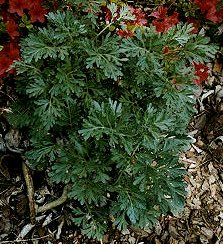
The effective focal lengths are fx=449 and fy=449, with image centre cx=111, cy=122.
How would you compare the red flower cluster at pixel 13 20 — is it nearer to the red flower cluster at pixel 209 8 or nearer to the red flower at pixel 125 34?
the red flower at pixel 125 34

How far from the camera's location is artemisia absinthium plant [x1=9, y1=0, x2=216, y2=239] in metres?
2.13

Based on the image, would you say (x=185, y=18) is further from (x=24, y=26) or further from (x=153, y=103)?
(x=24, y=26)

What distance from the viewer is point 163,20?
2785 mm

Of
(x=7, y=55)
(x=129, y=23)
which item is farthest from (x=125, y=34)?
(x=7, y=55)

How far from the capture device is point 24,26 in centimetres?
250

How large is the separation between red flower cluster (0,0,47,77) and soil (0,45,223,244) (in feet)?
0.91

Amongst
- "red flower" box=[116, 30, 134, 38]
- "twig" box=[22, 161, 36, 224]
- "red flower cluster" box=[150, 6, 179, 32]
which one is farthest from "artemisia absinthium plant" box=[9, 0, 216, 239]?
"red flower cluster" box=[150, 6, 179, 32]

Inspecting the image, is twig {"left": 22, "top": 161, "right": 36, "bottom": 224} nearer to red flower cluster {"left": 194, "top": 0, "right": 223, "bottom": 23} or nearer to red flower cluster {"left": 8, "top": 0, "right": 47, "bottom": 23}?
red flower cluster {"left": 8, "top": 0, "right": 47, "bottom": 23}

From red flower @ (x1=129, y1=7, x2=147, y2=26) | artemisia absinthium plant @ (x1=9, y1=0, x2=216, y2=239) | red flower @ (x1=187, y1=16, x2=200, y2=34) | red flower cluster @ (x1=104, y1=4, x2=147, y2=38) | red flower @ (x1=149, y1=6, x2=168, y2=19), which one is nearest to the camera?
artemisia absinthium plant @ (x1=9, y1=0, x2=216, y2=239)

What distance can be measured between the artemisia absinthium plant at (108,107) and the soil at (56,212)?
23 cm

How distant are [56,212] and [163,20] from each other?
1334mm

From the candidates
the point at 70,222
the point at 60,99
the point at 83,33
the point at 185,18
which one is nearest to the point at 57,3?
the point at 83,33

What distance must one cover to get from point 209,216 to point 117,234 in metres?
Result: 0.58

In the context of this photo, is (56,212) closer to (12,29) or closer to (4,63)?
(4,63)
